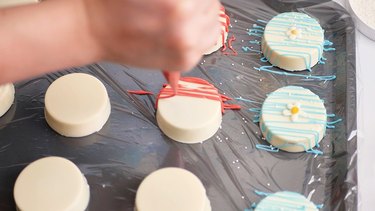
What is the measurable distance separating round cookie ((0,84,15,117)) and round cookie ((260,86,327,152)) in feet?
1.55

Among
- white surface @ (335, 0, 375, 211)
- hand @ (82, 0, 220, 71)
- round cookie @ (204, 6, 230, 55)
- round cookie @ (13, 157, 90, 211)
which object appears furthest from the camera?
round cookie @ (204, 6, 230, 55)

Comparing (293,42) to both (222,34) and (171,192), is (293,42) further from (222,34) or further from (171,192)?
(171,192)

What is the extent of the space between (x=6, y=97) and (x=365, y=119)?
691 millimetres

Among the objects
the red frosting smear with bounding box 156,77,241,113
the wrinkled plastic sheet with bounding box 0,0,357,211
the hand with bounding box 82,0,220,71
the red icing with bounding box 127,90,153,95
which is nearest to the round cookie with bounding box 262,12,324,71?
the wrinkled plastic sheet with bounding box 0,0,357,211

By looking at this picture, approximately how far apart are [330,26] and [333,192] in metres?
0.38

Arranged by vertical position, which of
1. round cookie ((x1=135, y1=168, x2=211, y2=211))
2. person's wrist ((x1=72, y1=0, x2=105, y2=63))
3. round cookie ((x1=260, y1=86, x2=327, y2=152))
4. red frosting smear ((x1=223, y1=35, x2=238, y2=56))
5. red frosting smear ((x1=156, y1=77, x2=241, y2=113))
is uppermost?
person's wrist ((x1=72, y1=0, x2=105, y2=63))

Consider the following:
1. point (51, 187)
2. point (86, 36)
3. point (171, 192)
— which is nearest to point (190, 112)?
point (171, 192)

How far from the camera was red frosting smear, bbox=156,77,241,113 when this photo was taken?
1.08 metres

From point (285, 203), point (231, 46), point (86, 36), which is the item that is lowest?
point (285, 203)

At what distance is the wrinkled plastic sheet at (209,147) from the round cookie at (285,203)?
42 mm

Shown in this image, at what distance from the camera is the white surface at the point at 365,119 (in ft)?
3.46

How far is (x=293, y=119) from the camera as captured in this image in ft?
3.46

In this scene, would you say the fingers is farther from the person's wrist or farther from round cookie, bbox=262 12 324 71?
round cookie, bbox=262 12 324 71

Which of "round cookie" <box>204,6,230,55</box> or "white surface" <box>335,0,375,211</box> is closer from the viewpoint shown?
"white surface" <box>335,0,375,211</box>
